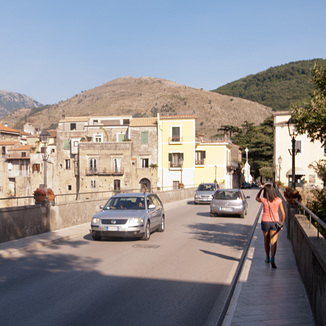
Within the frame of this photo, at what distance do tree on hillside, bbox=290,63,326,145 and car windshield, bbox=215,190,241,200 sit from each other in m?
10.7

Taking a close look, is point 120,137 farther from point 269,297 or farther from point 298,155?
point 269,297

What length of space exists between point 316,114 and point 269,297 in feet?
17.9

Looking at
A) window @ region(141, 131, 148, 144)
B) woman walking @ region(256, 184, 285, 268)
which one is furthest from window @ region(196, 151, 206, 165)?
woman walking @ region(256, 184, 285, 268)

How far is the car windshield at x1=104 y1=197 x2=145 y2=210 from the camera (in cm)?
1453

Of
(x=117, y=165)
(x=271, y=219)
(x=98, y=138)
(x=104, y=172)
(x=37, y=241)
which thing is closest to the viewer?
(x=271, y=219)

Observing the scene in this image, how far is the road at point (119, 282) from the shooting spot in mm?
6066

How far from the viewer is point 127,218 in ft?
43.2

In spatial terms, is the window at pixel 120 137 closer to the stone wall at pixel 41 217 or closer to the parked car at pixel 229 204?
the parked car at pixel 229 204

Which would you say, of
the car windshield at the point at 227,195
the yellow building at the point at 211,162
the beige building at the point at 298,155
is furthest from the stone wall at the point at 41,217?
the beige building at the point at 298,155

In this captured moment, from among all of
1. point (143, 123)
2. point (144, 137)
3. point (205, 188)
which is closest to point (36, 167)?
point (144, 137)

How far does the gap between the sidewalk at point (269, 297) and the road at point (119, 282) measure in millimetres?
368

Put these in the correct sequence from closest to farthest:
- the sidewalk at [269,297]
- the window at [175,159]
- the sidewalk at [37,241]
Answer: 1. the sidewalk at [269,297]
2. the sidewalk at [37,241]
3. the window at [175,159]

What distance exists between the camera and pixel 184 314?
6172 mm

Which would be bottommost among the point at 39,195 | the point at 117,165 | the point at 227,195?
the point at 227,195
